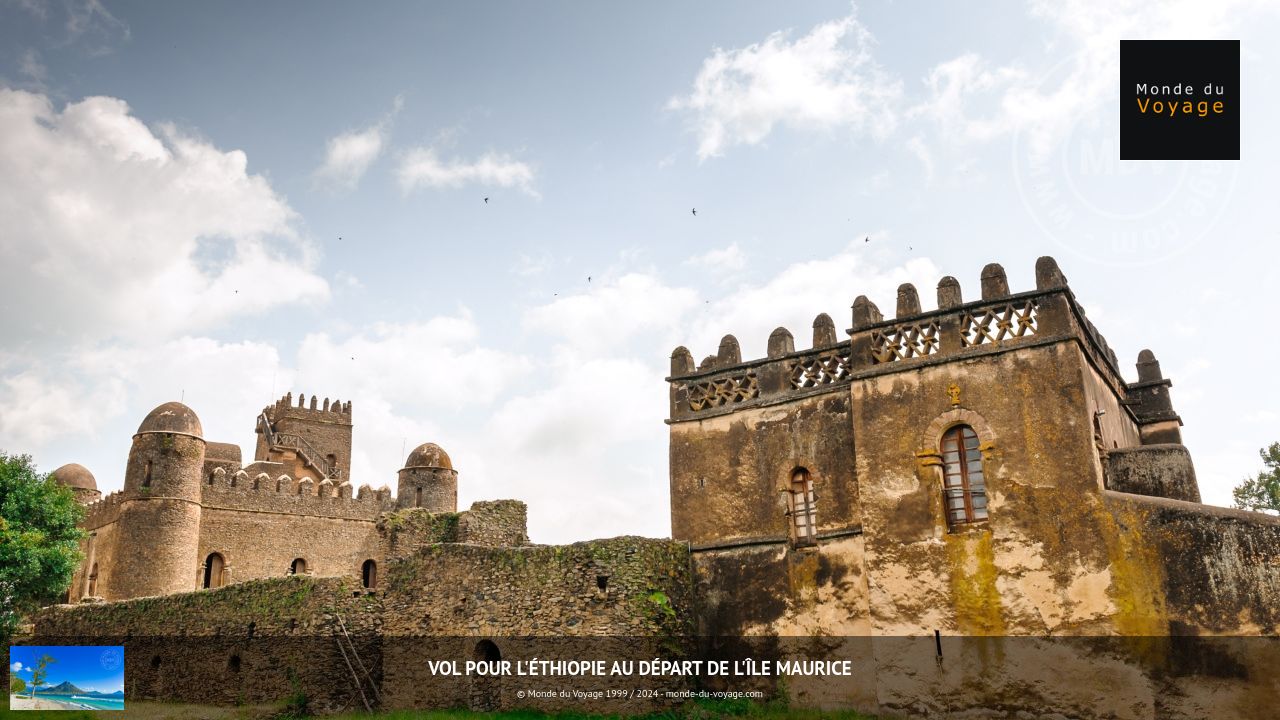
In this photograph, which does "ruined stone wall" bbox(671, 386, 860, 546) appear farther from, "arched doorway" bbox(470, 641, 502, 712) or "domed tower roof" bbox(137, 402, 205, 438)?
"domed tower roof" bbox(137, 402, 205, 438)

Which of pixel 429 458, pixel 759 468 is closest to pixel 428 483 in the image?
pixel 429 458

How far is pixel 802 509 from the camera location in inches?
653

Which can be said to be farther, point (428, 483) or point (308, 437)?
point (308, 437)

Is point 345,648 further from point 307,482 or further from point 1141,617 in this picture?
point 307,482

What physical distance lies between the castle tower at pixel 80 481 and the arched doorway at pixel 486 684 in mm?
28682

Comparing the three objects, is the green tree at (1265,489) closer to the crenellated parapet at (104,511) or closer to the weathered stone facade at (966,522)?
the weathered stone facade at (966,522)

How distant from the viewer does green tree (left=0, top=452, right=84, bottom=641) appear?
2491cm

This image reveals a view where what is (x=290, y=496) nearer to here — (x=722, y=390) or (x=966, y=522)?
(x=722, y=390)

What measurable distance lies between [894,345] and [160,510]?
24.9 meters

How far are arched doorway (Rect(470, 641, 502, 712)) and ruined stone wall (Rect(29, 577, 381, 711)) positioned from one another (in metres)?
2.73

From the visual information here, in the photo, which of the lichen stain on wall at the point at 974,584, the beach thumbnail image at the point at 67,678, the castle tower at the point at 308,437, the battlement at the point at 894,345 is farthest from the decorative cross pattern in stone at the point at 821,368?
the castle tower at the point at 308,437

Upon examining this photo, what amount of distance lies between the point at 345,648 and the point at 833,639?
372 inches

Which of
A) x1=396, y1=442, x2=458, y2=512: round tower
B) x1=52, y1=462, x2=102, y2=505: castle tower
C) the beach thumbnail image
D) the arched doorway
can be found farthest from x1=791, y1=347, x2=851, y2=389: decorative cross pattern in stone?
x1=52, y1=462, x2=102, y2=505: castle tower

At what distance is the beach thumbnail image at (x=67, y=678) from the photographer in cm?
1636
